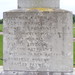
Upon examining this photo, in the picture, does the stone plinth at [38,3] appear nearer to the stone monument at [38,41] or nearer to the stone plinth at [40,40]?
the stone monument at [38,41]

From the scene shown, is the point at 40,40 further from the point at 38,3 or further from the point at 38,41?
the point at 38,3

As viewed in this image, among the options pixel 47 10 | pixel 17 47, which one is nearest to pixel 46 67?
pixel 17 47

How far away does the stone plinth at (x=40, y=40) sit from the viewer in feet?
22.7

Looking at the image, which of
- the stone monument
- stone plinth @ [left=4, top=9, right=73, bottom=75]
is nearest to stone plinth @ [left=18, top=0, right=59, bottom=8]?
the stone monument

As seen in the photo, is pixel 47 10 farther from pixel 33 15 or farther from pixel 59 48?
pixel 59 48

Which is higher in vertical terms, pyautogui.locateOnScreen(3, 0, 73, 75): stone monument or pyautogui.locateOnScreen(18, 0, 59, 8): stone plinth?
pyautogui.locateOnScreen(18, 0, 59, 8): stone plinth

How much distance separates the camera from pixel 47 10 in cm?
697

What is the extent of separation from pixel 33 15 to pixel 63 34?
2.43 ft

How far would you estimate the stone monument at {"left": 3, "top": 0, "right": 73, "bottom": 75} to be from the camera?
273 inches

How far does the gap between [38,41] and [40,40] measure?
0.05 metres

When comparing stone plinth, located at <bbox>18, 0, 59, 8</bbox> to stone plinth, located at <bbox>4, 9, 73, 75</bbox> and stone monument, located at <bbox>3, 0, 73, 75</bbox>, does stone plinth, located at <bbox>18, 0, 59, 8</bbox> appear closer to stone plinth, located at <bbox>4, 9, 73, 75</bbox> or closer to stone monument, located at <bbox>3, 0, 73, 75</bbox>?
stone monument, located at <bbox>3, 0, 73, 75</bbox>

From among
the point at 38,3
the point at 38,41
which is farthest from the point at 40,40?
the point at 38,3

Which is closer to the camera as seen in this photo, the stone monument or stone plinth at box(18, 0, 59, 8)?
the stone monument

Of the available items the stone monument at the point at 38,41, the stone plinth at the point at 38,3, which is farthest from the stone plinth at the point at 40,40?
the stone plinth at the point at 38,3
